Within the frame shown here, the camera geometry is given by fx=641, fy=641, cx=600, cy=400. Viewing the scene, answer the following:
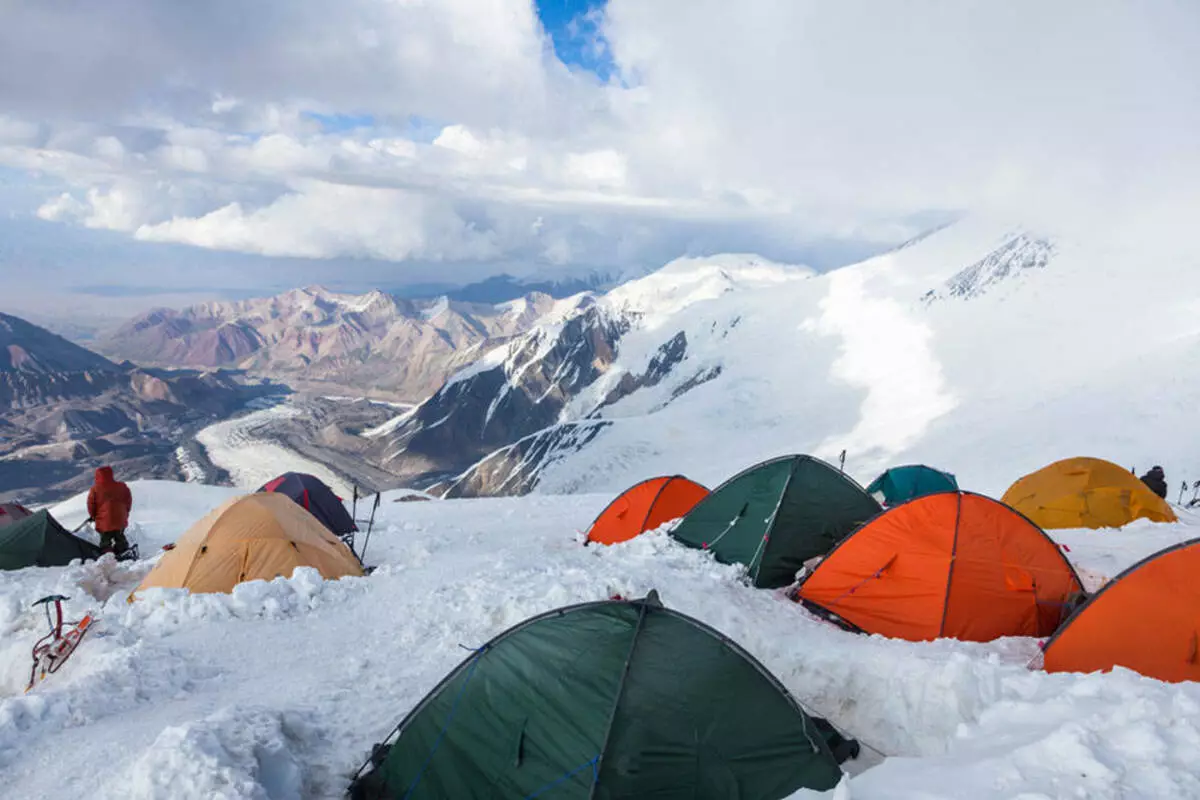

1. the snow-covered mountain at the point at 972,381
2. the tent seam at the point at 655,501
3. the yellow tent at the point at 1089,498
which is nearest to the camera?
the yellow tent at the point at 1089,498

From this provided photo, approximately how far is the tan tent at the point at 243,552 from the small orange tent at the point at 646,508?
8.04 meters

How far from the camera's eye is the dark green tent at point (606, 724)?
6.66 m

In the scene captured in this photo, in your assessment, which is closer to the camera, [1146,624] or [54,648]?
[1146,624]

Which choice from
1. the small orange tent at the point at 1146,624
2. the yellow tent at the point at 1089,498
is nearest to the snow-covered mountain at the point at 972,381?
the yellow tent at the point at 1089,498

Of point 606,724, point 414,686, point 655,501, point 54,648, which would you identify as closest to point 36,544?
point 54,648

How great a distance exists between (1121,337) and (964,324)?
3880 cm

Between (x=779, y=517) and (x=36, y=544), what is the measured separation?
1971 cm

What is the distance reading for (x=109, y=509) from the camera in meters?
18.2

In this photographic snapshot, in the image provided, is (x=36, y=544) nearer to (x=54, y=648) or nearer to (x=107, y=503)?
(x=107, y=503)

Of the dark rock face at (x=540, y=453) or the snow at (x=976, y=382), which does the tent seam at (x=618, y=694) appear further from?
the dark rock face at (x=540, y=453)

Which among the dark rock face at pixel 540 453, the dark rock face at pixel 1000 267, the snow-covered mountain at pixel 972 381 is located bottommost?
the dark rock face at pixel 540 453

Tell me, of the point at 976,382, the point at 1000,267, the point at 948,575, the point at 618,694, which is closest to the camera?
the point at 618,694

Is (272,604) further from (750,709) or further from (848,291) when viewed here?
(848,291)

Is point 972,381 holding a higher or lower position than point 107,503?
lower
